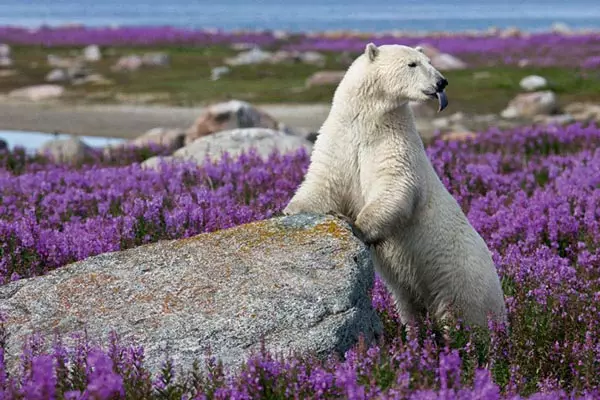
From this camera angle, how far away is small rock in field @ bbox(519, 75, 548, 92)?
99.8ft

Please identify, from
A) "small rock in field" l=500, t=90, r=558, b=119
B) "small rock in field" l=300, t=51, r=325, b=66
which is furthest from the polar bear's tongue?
"small rock in field" l=300, t=51, r=325, b=66

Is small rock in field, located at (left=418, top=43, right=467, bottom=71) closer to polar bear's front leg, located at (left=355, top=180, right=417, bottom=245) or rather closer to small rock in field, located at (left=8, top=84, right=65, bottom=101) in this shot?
small rock in field, located at (left=8, top=84, right=65, bottom=101)

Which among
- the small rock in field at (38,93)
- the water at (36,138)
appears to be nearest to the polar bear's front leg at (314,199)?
the water at (36,138)

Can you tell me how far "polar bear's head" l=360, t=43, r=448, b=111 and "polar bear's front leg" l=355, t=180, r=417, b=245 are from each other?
58cm

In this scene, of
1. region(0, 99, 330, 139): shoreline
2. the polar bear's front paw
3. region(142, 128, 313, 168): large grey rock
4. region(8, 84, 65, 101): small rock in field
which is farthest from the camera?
region(8, 84, 65, 101): small rock in field

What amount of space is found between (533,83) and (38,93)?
16.1 m

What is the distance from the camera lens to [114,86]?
3466 centimetres

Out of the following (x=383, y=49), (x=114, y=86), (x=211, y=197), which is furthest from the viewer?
(x=114, y=86)

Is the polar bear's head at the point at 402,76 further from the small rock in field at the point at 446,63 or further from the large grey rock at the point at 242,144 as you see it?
the small rock in field at the point at 446,63

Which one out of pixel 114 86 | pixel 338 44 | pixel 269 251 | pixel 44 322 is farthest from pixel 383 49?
pixel 338 44

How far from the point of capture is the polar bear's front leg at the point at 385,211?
225 inches

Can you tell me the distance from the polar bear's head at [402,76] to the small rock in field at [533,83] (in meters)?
24.9

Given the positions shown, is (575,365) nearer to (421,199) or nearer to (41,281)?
(421,199)

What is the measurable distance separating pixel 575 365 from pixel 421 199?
58.1 inches
